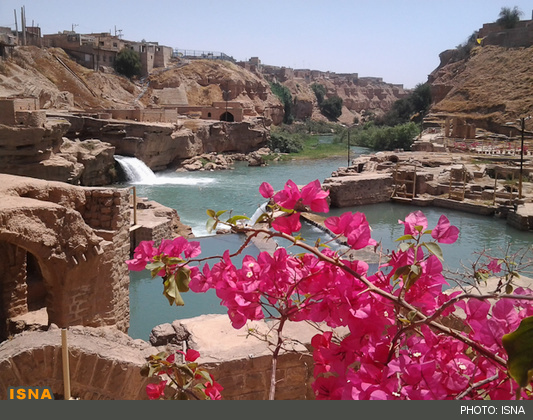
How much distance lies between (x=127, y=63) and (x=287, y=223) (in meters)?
47.7

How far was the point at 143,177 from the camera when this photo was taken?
26.4 m

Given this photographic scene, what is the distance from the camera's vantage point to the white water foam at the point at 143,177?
25812 mm

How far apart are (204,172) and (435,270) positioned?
2860 centimetres

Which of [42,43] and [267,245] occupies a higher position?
[42,43]

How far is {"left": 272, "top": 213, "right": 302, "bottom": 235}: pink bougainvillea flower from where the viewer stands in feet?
5.97

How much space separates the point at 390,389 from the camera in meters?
1.42

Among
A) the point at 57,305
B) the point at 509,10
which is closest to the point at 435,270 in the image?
the point at 57,305

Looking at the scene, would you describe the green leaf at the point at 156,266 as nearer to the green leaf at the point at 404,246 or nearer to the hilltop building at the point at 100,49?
the green leaf at the point at 404,246

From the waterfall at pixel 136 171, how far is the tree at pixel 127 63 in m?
22.3

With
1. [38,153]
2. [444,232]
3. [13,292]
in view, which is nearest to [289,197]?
[444,232]

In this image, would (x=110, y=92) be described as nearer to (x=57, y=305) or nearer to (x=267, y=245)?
(x=267, y=245)

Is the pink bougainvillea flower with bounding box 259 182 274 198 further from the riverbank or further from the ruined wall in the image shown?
the ruined wall

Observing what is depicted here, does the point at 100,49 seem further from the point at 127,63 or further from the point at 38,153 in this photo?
the point at 38,153

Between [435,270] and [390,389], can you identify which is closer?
[390,389]
